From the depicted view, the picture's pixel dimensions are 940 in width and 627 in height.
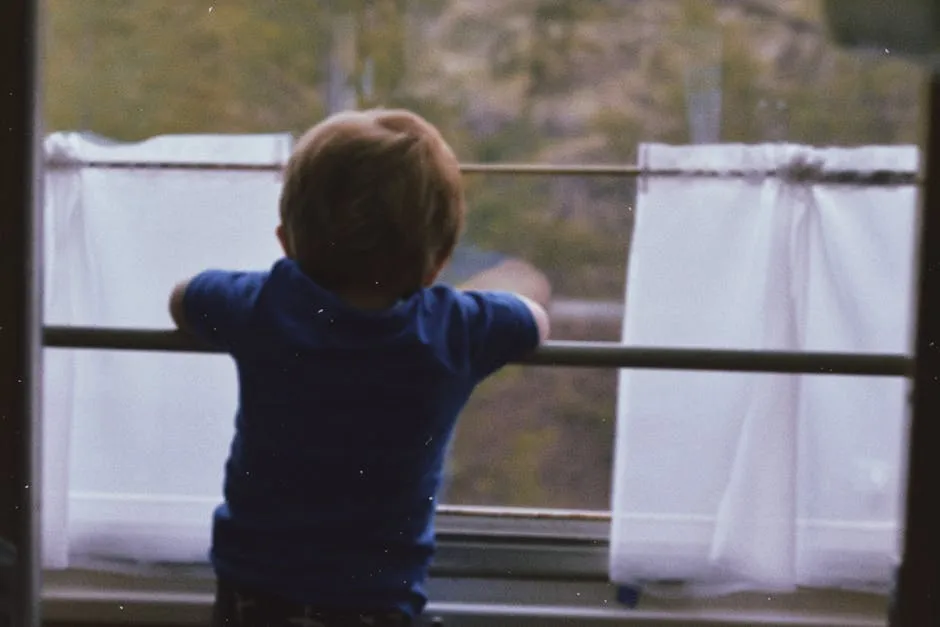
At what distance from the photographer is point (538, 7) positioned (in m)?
1.39

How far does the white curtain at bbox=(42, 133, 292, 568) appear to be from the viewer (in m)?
1.36

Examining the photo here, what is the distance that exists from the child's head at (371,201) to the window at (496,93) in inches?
12.8

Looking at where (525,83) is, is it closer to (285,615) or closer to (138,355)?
(138,355)

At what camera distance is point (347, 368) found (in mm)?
1054

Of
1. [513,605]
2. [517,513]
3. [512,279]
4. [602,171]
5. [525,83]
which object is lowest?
[513,605]

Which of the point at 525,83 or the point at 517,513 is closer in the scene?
the point at 525,83

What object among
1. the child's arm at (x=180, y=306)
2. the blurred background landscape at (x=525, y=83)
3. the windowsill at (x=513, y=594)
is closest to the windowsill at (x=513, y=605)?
the windowsill at (x=513, y=594)

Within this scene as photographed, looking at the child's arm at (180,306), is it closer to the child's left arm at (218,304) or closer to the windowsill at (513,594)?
the child's left arm at (218,304)

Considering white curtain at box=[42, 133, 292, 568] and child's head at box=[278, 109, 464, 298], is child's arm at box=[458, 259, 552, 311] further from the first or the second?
child's head at box=[278, 109, 464, 298]

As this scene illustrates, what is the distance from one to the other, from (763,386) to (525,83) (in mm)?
468

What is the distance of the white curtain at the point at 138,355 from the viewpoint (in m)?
1.36

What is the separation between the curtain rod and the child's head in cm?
32

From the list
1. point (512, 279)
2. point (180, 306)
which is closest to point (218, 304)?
point (180, 306)

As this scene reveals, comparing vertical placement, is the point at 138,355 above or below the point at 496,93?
below
